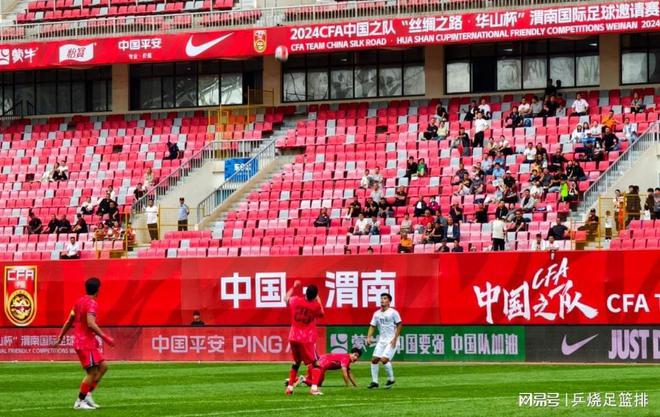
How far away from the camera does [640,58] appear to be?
48.1 metres

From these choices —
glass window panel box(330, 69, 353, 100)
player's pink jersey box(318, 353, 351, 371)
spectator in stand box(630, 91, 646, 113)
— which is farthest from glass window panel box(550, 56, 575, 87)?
player's pink jersey box(318, 353, 351, 371)

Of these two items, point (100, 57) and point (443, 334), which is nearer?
point (443, 334)

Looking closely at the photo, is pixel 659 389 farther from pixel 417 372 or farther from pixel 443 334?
pixel 443 334

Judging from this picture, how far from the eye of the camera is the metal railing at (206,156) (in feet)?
163

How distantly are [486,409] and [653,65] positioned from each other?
28668mm

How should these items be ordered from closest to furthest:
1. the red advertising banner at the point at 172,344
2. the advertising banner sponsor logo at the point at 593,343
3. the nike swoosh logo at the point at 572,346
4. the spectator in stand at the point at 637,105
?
the advertising banner sponsor logo at the point at 593,343
the nike swoosh logo at the point at 572,346
the red advertising banner at the point at 172,344
the spectator in stand at the point at 637,105

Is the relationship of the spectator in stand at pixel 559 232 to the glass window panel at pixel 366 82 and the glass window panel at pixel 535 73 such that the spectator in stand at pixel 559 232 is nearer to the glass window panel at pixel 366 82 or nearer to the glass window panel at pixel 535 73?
the glass window panel at pixel 535 73

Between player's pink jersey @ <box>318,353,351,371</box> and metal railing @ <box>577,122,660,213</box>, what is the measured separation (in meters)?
16.5

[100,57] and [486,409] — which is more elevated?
[100,57]

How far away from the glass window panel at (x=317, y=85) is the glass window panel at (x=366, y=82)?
121cm

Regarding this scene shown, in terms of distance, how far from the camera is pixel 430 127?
158 feet

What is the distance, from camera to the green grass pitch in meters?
21.5

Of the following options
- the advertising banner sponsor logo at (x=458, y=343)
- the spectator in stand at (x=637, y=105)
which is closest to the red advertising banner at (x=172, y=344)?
the advertising banner sponsor logo at (x=458, y=343)

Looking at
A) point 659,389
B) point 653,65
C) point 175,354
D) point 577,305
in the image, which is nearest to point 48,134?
point 175,354
